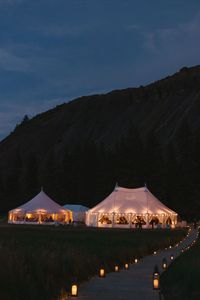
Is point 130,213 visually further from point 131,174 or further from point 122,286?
point 122,286

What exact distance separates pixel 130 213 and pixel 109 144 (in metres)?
82.2

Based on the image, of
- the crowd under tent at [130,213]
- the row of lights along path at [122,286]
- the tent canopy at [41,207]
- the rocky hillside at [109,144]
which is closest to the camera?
the row of lights along path at [122,286]

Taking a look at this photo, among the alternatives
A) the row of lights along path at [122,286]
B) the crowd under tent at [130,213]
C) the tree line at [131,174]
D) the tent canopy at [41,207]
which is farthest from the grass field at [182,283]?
the tree line at [131,174]

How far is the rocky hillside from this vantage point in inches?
2960

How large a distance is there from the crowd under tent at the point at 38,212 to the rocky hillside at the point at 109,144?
17.5 meters

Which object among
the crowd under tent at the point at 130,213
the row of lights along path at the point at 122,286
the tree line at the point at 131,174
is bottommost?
the row of lights along path at the point at 122,286

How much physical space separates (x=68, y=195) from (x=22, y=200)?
379 inches

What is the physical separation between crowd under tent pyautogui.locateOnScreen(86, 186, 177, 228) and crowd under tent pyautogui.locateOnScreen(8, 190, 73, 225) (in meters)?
4.62

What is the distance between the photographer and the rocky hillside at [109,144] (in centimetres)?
7519

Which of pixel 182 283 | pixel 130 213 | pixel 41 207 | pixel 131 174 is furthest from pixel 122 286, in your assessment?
pixel 131 174

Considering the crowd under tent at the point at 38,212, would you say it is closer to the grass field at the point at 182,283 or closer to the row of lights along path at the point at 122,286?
the row of lights along path at the point at 122,286

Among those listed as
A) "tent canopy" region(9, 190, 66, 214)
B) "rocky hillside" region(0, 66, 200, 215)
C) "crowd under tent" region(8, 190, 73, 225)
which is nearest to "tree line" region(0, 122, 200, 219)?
"rocky hillside" region(0, 66, 200, 215)

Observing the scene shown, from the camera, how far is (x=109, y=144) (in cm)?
13450

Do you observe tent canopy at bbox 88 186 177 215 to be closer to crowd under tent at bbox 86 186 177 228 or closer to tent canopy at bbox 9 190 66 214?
crowd under tent at bbox 86 186 177 228
